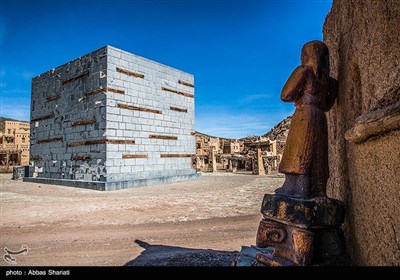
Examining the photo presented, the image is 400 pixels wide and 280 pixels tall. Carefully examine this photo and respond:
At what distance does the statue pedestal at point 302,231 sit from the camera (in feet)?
5.40

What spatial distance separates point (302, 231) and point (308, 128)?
0.76m

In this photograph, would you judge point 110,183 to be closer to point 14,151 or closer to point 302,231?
point 302,231

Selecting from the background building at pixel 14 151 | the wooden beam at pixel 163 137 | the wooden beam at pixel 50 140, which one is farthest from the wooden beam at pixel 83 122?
the background building at pixel 14 151

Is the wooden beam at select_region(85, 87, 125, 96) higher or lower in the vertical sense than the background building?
higher

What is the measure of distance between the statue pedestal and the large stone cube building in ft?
23.9

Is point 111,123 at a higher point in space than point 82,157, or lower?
higher

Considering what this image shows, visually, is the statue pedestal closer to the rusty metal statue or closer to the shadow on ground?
the rusty metal statue

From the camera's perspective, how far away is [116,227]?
4.07 m

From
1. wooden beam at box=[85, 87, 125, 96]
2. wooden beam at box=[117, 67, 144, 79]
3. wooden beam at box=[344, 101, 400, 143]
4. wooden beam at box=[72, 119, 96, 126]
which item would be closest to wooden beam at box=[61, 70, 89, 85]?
wooden beam at box=[85, 87, 125, 96]

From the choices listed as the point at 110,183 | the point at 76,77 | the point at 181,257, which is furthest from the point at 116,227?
the point at 76,77

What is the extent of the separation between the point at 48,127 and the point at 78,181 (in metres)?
3.96

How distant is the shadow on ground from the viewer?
2.66 m

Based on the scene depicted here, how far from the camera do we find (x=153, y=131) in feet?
34.6

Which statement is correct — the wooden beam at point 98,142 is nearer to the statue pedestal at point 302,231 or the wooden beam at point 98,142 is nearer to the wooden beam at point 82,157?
the wooden beam at point 82,157
